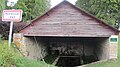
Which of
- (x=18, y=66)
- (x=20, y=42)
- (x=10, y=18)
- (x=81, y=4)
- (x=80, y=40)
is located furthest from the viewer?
(x=81, y=4)

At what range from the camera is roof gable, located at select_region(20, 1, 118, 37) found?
14.9 metres

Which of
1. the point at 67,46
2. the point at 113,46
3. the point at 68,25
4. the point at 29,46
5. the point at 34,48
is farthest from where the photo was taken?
the point at 67,46

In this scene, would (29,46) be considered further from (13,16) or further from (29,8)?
(29,8)

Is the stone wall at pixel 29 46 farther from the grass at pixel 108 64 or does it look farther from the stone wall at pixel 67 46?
the grass at pixel 108 64

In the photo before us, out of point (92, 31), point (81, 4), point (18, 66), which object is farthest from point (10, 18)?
point (81, 4)

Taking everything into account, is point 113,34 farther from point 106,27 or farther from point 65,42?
point 65,42

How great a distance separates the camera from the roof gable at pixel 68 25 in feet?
48.8

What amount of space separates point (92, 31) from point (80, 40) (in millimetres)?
7503

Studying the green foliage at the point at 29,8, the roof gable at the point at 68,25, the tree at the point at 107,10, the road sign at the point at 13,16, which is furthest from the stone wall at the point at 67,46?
the tree at the point at 107,10

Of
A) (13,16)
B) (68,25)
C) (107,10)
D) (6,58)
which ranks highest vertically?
(107,10)

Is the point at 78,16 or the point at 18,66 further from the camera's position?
the point at 78,16

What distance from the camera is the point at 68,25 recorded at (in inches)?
596

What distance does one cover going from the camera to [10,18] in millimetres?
7797

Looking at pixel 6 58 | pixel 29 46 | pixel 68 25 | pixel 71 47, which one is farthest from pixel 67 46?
pixel 6 58
